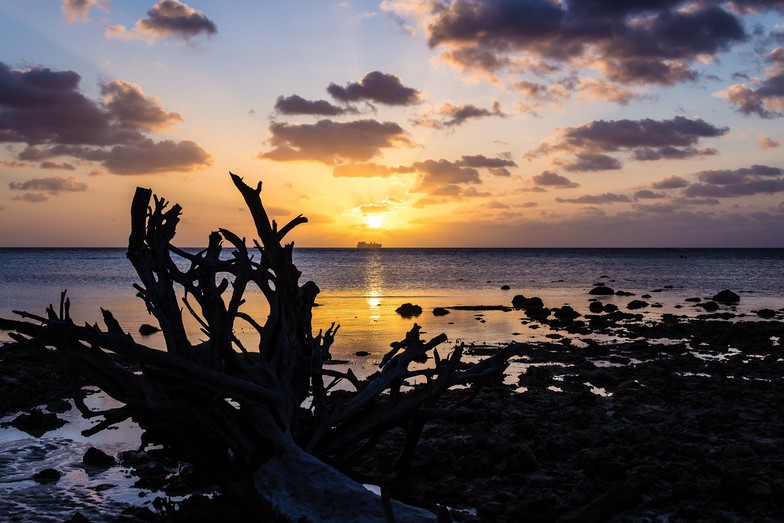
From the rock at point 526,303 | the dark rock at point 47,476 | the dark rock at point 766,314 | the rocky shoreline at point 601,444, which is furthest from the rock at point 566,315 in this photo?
the dark rock at point 47,476

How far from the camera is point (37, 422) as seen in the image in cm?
958

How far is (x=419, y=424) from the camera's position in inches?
272

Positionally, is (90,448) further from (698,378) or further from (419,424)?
(698,378)

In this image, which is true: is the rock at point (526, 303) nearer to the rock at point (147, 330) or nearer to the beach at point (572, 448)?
the beach at point (572, 448)

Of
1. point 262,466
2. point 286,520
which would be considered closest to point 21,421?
point 262,466

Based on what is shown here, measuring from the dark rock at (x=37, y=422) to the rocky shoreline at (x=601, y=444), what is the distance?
3.68ft

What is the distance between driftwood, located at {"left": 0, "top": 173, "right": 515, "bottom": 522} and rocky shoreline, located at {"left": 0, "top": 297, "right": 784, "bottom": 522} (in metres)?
0.43

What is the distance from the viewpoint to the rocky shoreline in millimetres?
6371

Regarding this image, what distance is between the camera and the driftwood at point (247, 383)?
555 cm

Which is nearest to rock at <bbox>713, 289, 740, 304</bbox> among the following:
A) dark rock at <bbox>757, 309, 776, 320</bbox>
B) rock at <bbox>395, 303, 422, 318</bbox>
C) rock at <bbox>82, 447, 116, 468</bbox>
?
dark rock at <bbox>757, 309, 776, 320</bbox>

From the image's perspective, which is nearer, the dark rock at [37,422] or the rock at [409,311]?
the dark rock at [37,422]

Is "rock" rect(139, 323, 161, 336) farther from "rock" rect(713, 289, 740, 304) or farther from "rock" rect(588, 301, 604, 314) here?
"rock" rect(713, 289, 740, 304)

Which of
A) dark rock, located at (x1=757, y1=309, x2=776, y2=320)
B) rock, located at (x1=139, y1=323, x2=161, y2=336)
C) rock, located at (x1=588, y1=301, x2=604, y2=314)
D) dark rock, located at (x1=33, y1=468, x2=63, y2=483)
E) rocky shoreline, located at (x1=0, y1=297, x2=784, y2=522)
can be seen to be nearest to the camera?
rocky shoreline, located at (x1=0, y1=297, x2=784, y2=522)

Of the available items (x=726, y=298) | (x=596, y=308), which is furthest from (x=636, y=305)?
(x=726, y=298)
